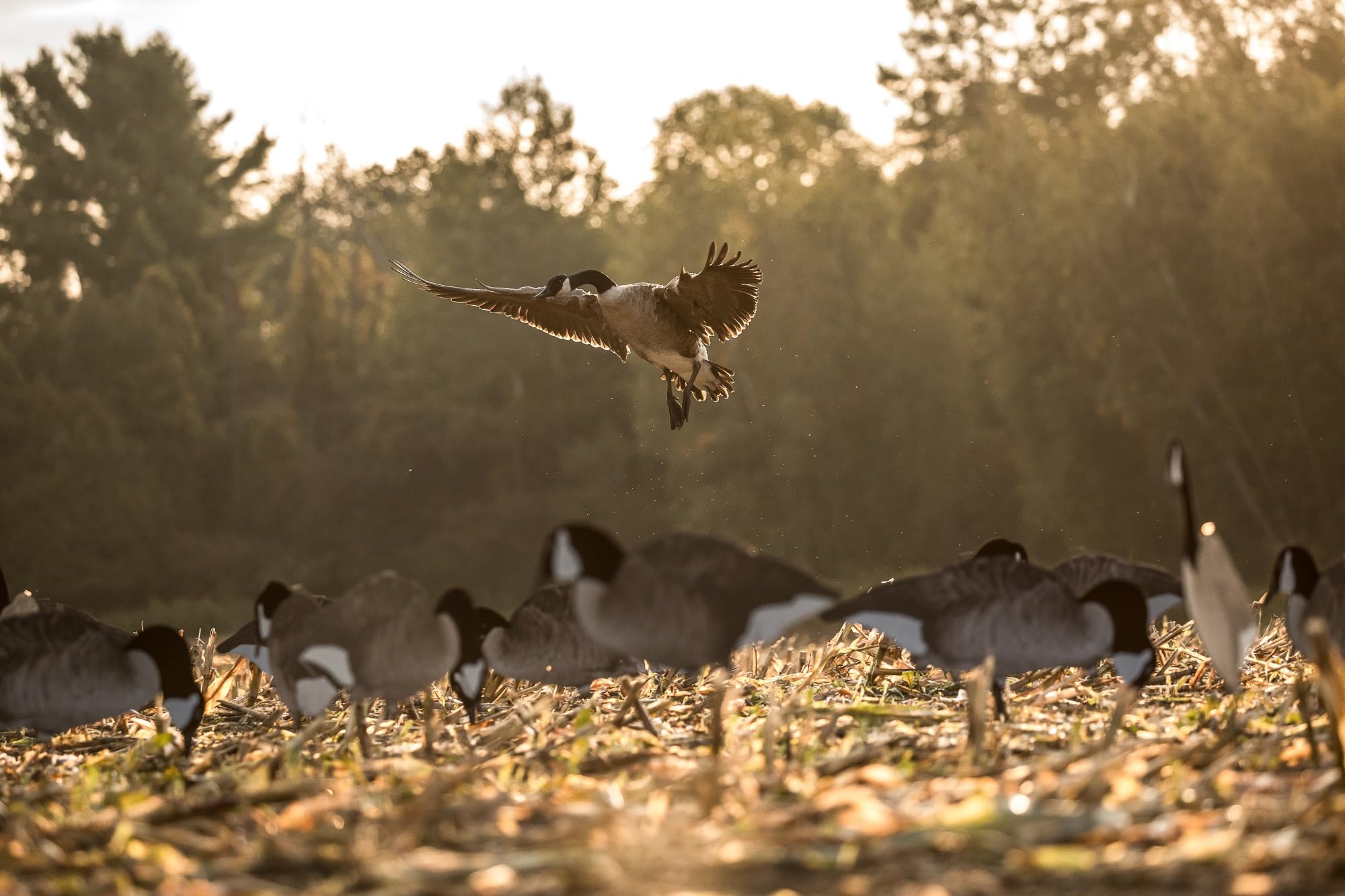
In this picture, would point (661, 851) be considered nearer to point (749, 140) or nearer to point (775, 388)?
point (775, 388)

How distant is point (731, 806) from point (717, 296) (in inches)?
325

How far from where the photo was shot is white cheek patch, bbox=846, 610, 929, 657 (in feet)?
21.4

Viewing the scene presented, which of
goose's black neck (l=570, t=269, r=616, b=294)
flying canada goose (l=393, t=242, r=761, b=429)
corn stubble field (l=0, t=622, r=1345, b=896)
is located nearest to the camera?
corn stubble field (l=0, t=622, r=1345, b=896)

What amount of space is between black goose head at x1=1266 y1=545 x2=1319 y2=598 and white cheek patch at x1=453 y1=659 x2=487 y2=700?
4207 millimetres

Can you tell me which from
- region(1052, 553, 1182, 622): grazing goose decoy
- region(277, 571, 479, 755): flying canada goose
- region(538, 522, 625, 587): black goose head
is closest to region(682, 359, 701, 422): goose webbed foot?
region(1052, 553, 1182, 622): grazing goose decoy

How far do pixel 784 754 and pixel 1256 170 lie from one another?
31.3m

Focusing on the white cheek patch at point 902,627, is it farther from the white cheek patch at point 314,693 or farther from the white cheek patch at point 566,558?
the white cheek patch at point 314,693

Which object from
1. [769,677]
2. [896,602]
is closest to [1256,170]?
[769,677]

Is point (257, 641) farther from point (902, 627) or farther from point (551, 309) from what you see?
point (551, 309)

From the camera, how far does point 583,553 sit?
6.04m

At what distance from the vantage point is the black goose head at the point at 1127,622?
668 cm

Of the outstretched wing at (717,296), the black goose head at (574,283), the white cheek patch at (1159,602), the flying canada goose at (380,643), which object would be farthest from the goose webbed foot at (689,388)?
the flying canada goose at (380,643)

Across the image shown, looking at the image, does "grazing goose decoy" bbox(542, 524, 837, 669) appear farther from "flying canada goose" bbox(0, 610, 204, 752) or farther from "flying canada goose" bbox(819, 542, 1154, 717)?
"flying canada goose" bbox(0, 610, 204, 752)

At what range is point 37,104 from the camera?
52.3 m
